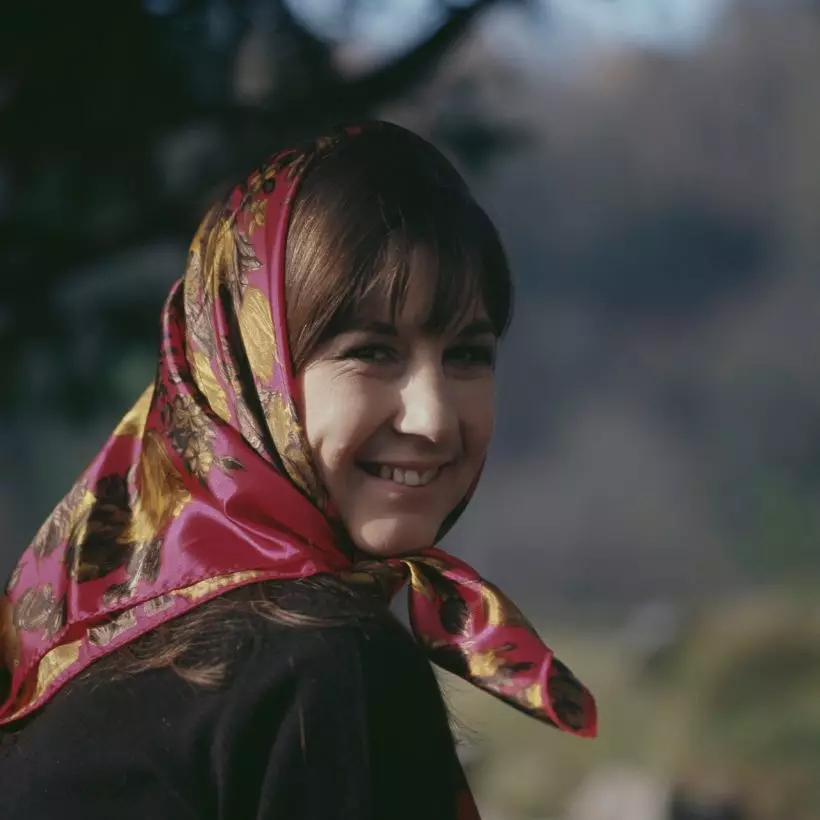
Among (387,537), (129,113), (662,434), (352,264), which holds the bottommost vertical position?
(662,434)

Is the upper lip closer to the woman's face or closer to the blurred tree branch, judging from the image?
the woman's face

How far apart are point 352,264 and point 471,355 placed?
5.5 inches

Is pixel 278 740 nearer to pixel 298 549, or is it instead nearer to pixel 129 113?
pixel 298 549

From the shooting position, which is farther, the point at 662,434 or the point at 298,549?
the point at 662,434

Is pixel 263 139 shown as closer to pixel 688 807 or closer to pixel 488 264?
pixel 488 264

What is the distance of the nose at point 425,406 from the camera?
110 cm

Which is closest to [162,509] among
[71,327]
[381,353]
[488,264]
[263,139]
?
[381,353]

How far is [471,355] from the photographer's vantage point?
116cm

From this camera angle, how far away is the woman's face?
1.10m

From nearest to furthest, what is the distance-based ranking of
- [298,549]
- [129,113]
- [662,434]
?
1. [298,549]
2. [129,113]
3. [662,434]

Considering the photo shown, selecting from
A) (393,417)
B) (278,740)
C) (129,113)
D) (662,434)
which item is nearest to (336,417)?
(393,417)

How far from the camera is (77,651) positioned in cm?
113

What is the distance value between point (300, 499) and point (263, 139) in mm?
2349

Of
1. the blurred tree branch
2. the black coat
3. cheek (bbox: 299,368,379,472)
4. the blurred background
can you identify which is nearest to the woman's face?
cheek (bbox: 299,368,379,472)
